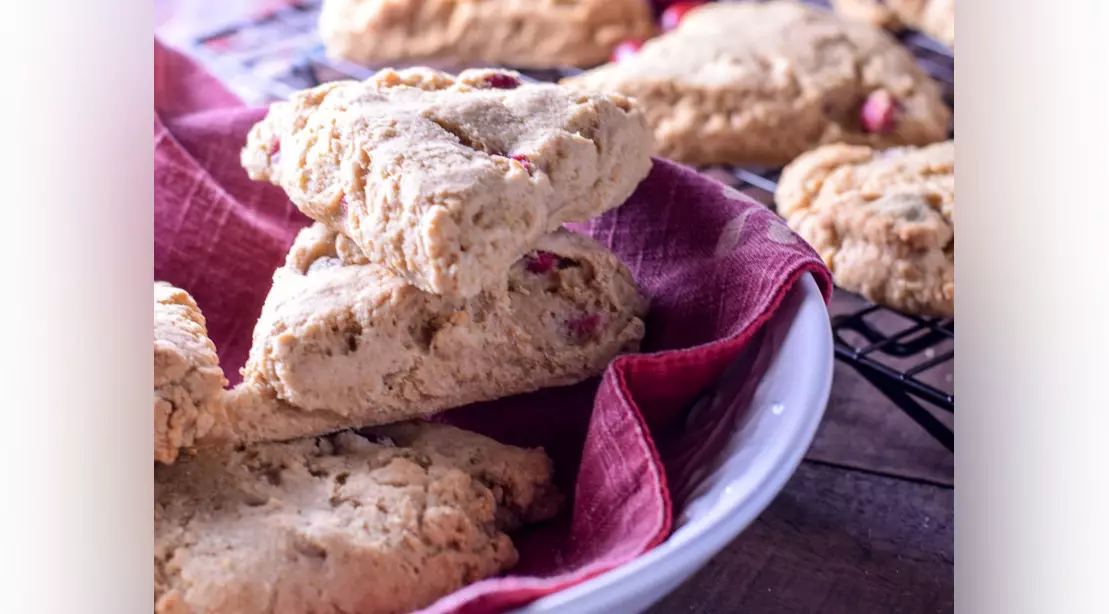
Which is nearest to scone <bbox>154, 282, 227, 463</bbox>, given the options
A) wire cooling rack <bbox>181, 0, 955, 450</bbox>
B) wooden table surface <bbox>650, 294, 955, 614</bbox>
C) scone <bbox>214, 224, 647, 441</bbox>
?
scone <bbox>214, 224, 647, 441</bbox>

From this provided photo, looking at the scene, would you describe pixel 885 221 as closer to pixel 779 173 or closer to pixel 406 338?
pixel 779 173

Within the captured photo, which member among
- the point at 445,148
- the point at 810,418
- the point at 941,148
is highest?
the point at 445,148

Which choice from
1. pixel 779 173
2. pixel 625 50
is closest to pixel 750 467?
pixel 779 173

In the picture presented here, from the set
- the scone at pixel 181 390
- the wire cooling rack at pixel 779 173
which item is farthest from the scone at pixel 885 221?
the scone at pixel 181 390

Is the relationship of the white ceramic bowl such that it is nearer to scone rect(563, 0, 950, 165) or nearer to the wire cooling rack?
the wire cooling rack
